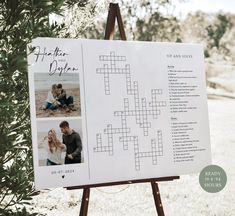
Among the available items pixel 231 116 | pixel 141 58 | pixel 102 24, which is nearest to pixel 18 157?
pixel 141 58

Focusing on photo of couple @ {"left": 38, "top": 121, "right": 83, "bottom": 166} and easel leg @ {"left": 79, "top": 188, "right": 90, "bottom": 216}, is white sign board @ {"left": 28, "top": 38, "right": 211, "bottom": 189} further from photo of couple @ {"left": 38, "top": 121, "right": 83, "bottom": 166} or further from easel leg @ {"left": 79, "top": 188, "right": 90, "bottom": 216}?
easel leg @ {"left": 79, "top": 188, "right": 90, "bottom": 216}

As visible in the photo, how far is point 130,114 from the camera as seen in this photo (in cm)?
441

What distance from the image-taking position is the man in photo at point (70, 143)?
4055mm

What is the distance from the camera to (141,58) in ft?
14.8

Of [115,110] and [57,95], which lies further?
[115,110]

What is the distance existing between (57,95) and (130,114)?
0.74 meters

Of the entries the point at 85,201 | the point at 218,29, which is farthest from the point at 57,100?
the point at 218,29

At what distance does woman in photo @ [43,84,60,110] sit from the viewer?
400 cm

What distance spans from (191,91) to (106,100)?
0.97m

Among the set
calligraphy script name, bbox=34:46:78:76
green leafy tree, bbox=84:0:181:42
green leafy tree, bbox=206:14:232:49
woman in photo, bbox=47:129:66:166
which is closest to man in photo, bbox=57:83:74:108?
calligraphy script name, bbox=34:46:78:76

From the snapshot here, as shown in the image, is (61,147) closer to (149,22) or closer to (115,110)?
(115,110)

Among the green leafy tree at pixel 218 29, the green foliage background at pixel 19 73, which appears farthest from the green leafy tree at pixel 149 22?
the green foliage background at pixel 19 73

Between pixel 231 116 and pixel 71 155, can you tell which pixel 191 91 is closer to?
pixel 71 155

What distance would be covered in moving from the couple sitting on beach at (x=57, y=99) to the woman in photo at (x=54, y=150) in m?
0.22
